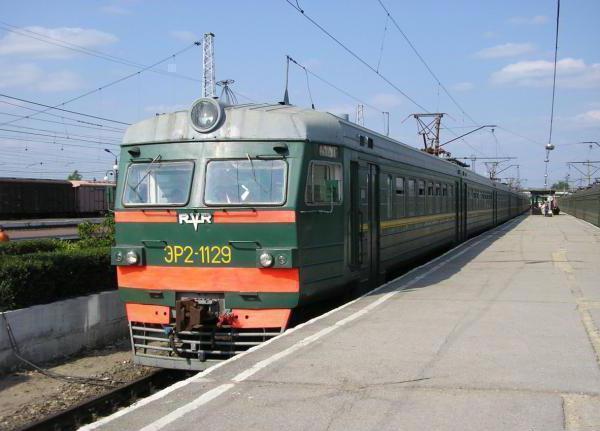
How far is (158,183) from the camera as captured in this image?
7.95m

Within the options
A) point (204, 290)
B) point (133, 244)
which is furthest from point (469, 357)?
point (133, 244)

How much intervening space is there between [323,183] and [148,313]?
2.75m

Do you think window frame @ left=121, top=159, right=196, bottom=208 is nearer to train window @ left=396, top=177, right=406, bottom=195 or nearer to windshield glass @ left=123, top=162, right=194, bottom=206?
windshield glass @ left=123, top=162, right=194, bottom=206

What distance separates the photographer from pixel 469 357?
→ 237 inches

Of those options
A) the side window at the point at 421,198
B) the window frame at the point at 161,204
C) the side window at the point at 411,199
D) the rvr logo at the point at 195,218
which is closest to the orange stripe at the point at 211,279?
the rvr logo at the point at 195,218

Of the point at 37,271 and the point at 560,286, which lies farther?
the point at 560,286

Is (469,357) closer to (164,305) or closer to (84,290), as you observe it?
(164,305)

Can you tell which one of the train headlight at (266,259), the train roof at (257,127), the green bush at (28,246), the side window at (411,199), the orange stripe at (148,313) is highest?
the train roof at (257,127)

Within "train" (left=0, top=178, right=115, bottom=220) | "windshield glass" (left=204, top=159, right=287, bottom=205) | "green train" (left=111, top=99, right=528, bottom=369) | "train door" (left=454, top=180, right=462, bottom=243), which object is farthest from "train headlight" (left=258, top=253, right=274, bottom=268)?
"train" (left=0, top=178, right=115, bottom=220)

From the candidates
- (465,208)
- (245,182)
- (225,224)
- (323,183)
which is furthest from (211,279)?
(465,208)

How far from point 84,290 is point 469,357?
21.6 feet

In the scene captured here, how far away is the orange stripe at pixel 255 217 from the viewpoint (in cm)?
730

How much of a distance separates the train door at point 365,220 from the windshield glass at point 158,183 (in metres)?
2.49

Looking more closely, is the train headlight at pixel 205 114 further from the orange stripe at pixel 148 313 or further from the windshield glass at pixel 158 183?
the orange stripe at pixel 148 313
